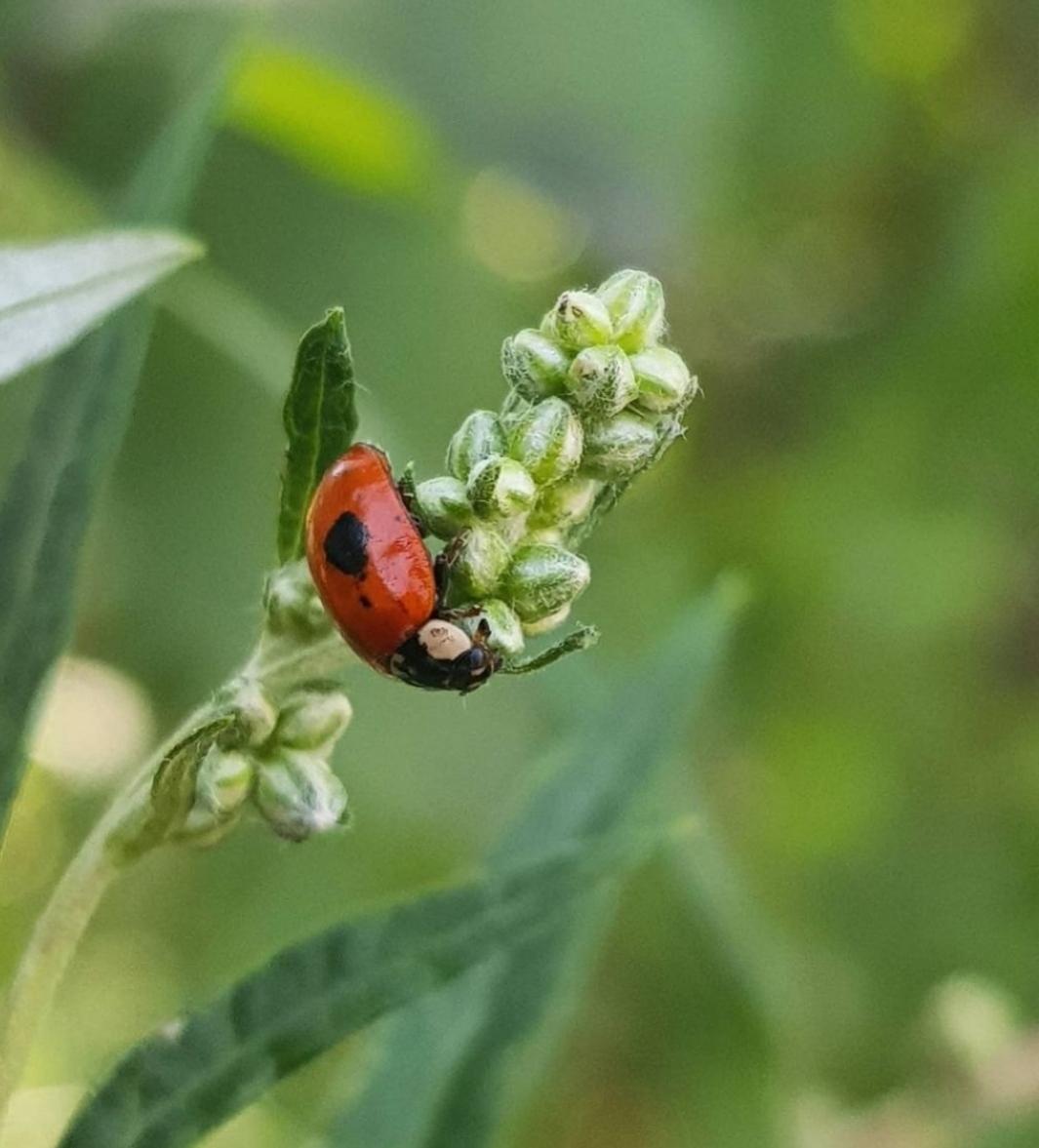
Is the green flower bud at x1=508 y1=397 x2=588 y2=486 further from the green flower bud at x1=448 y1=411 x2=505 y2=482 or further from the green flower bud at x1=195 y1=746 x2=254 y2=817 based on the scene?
the green flower bud at x1=195 y1=746 x2=254 y2=817

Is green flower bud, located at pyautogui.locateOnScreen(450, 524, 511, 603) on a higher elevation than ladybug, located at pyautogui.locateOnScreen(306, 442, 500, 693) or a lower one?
higher

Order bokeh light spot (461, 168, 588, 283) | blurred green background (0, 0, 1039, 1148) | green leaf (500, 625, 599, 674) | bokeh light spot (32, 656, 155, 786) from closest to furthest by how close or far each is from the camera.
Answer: green leaf (500, 625, 599, 674) → blurred green background (0, 0, 1039, 1148) → bokeh light spot (32, 656, 155, 786) → bokeh light spot (461, 168, 588, 283)

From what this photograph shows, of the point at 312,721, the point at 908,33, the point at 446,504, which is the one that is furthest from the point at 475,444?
the point at 908,33

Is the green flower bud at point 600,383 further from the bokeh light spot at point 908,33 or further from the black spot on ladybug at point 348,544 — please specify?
the bokeh light spot at point 908,33

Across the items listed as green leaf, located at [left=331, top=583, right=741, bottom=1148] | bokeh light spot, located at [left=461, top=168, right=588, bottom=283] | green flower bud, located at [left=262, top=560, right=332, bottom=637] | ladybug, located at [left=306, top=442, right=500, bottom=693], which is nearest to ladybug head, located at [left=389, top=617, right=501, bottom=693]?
ladybug, located at [left=306, top=442, right=500, bottom=693]

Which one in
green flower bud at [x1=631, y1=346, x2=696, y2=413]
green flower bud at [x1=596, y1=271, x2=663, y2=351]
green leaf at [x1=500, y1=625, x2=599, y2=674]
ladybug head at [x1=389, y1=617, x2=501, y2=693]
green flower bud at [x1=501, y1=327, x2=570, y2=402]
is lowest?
ladybug head at [x1=389, y1=617, x2=501, y2=693]

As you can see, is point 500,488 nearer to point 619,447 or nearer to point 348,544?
point 619,447

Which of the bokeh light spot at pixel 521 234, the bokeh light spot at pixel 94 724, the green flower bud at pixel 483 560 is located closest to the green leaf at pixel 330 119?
the bokeh light spot at pixel 521 234
